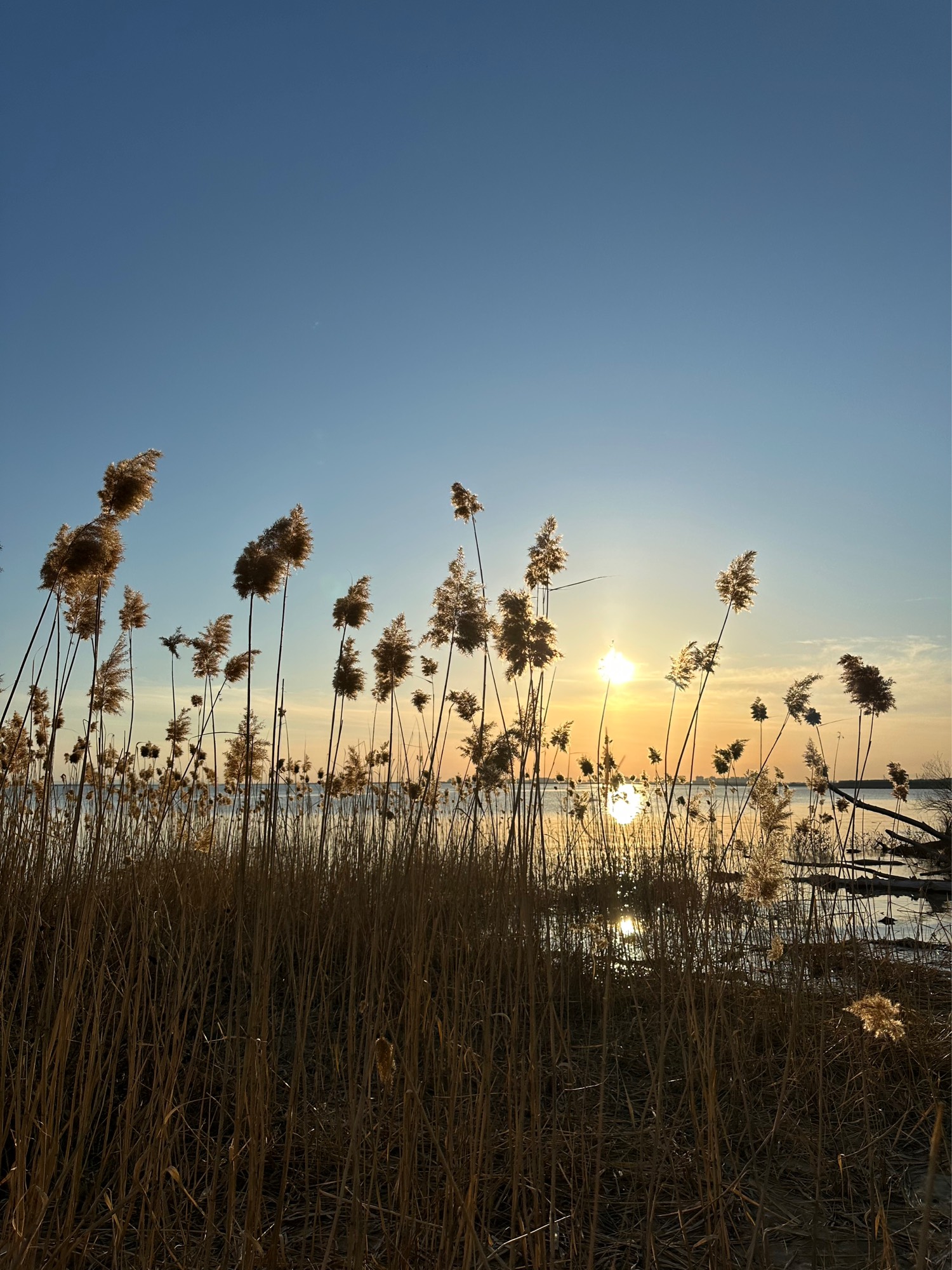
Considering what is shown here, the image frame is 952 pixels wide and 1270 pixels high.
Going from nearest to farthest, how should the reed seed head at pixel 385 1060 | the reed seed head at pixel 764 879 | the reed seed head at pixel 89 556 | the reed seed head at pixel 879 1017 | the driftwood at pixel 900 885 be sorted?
the reed seed head at pixel 385 1060, the reed seed head at pixel 879 1017, the reed seed head at pixel 89 556, the reed seed head at pixel 764 879, the driftwood at pixel 900 885

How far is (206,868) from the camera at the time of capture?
4965 mm

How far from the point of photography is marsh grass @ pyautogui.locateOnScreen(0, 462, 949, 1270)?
1.79 m

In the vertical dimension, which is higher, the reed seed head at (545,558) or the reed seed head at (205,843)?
the reed seed head at (545,558)

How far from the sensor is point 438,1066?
211 centimetres

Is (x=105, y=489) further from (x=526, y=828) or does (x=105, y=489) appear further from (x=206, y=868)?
(x=206, y=868)

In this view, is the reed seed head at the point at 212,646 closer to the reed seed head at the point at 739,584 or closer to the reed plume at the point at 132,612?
the reed plume at the point at 132,612

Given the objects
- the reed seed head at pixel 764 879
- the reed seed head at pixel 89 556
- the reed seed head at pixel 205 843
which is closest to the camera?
the reed seed head at pixel 89 556

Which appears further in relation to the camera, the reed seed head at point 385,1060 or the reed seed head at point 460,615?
the reed seed head at point 460,615

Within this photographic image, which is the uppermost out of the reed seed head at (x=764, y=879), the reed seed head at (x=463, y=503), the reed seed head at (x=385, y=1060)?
the reed seed head at (x=463, y=503)

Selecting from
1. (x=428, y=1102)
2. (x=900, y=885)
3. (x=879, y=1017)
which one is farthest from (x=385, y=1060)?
(x=900, y=885)

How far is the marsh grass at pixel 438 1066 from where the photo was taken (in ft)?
5.86

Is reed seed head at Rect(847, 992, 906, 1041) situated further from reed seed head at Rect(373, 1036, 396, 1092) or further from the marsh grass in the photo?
reed seed head at Rect(373, 1036, 396, 1092)

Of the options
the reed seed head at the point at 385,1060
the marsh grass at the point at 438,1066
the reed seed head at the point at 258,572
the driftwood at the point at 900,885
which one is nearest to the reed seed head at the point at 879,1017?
the marsh grass at the point at 438,1066

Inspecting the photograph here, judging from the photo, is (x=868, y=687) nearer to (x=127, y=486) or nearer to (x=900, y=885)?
(x=127, y=486)
